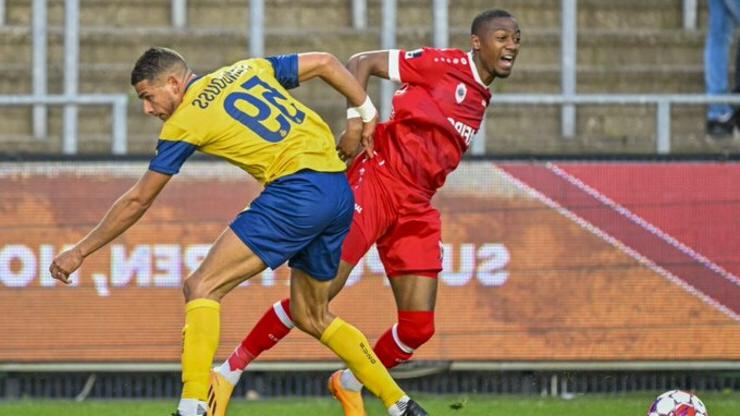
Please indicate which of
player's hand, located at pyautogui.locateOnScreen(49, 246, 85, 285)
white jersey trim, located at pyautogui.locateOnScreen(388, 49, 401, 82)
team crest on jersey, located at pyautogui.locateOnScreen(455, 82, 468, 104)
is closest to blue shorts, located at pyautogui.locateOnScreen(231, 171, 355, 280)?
player's hand, located at pyautogui.locateOnScreen(49, 246, 85, 285)

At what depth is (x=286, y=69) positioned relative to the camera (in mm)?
7965

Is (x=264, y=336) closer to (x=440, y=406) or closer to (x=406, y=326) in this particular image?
(x=406, y=326)

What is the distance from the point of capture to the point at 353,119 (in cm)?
816

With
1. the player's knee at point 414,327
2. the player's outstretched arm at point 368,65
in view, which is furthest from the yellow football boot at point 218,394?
the player's outstretched arm at point 368,65

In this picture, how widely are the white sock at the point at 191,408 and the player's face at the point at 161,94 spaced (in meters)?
1.28

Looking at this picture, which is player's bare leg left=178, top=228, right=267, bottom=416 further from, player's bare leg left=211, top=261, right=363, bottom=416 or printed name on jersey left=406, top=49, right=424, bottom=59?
printed name on jersey left=406, top=49, right=424, bottom=59

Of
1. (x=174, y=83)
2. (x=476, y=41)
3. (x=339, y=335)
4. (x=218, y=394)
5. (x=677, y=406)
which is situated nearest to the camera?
(x=174, y=83)

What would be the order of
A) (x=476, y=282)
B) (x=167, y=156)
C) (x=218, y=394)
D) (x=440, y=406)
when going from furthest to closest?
(x=476, y=282) → (x=440, y=406) → (x=218, y=394) → (x=167, y=156)

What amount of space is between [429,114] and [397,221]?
0.57 metres

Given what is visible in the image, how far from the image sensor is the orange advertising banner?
1070 centimetres

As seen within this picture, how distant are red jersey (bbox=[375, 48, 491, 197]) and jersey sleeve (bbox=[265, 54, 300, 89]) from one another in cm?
93

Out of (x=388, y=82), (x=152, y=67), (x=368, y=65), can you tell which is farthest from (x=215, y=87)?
(x=388, y=82)

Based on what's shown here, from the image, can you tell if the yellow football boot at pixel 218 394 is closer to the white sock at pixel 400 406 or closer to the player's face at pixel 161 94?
the white sock at pixel 400 406

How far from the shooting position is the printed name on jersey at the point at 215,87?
7.62m
